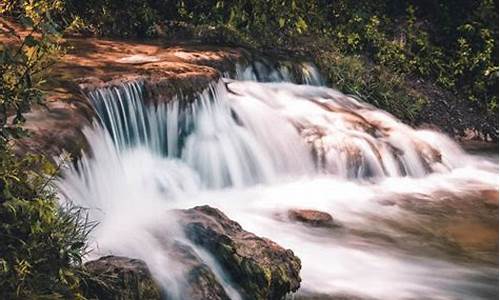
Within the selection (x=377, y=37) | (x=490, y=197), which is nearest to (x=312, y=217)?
(x=490, y=197)

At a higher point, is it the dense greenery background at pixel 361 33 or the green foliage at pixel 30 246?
the dense greenery background at pixel 361 33

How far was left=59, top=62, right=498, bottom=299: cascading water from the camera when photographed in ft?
18.6

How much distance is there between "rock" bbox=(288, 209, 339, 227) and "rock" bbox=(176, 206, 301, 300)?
5.84ft

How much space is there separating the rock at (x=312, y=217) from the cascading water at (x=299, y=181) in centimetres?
15

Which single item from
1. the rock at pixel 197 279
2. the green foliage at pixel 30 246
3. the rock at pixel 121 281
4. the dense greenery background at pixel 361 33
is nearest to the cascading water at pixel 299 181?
the rock at pixel 197 279

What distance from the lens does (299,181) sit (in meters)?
8.93

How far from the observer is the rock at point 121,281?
3.76m

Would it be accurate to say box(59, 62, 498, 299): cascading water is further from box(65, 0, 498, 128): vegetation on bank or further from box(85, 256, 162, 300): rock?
box(65, 0, 498, 128): vegetation on bank

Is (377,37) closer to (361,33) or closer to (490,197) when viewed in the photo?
(361,33)

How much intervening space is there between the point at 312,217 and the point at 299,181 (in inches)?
74.7

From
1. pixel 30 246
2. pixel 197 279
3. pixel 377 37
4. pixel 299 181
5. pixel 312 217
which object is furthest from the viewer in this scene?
pixel 377 37

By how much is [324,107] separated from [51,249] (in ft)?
24.9

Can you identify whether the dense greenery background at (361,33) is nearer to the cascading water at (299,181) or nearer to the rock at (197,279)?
the cascading water at (299,181)

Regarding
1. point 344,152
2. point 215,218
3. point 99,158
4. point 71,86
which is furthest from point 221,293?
point 344,152
